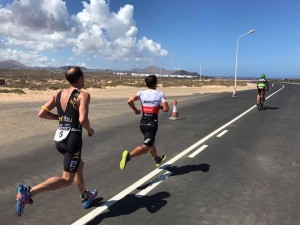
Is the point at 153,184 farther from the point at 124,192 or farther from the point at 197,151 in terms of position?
the point at 197,151

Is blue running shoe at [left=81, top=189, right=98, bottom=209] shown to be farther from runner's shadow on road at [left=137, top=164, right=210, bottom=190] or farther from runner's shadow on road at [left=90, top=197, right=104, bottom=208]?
runner's shadow on road at [left=137, top=164, right=210, bottom=190]

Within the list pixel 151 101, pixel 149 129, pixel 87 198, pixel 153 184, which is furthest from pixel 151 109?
pixel 87 198

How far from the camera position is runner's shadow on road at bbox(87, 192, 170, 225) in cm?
465

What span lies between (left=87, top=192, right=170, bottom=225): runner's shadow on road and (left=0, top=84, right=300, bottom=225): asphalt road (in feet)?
0.04

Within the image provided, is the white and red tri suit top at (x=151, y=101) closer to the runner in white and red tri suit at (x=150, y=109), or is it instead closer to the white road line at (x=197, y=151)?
the runner in white and red tri suit at (x=150, y=109)

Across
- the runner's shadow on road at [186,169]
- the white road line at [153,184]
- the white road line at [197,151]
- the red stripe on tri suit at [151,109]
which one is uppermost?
the red stripe on tri suit at [151,109]

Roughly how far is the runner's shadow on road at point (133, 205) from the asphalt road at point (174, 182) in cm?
1

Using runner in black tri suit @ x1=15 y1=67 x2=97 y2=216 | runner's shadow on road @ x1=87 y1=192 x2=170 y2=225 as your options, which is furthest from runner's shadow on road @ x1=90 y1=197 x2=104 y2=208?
runner in black tri suit @ x1=15 y1=67 x2=97 y2=216

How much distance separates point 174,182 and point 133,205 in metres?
1.29

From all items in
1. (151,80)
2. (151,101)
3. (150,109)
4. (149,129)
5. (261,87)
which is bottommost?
(149,129)

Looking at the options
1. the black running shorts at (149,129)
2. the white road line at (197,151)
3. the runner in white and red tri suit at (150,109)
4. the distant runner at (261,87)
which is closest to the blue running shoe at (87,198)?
the runner in white and red tri suit at (150,109)

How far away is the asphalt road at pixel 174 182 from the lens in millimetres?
4637

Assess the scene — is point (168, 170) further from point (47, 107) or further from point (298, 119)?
point (298, 119)

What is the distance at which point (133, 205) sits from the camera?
502cm
